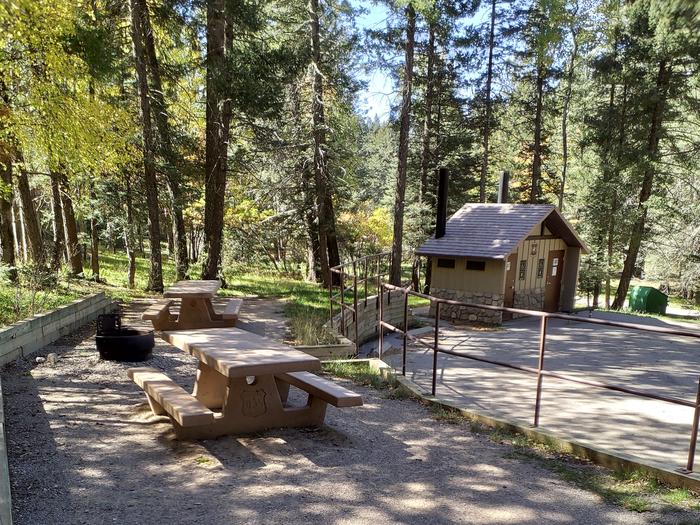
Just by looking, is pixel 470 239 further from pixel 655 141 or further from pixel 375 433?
pixel 375 433

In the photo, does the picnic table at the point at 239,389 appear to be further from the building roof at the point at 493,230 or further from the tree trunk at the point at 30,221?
the building roof at the point at 493,230

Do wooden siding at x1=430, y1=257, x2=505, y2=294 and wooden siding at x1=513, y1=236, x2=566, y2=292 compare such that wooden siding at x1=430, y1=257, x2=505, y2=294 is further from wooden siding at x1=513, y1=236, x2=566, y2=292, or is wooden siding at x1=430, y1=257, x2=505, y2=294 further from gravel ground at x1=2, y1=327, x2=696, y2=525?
gravel ground at x1=2, y1=327, x2=696, y2=525

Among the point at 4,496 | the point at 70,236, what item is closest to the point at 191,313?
the point at 4,496

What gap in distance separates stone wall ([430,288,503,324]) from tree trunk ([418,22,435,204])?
7087 millimetres

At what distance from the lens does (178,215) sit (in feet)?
51.2

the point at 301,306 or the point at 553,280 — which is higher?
the point at 553,280

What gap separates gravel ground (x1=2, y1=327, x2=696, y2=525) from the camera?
340 cm

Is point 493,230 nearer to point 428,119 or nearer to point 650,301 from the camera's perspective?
point 428,119

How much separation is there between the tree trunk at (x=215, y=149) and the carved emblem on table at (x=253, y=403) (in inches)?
375

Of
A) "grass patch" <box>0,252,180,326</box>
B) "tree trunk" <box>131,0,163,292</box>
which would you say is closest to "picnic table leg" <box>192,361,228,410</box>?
"grass patch" <box>0,252,180,326</box>

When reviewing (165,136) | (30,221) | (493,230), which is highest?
(165,136)

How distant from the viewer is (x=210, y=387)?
17.1ft

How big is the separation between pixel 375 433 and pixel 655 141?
20.1 m

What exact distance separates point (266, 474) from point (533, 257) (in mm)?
15660
